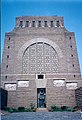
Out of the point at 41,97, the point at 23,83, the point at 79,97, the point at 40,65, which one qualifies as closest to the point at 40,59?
the point at 40,65

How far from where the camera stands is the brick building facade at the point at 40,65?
24266 millimetres

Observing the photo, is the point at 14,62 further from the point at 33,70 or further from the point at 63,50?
the point at 63,50

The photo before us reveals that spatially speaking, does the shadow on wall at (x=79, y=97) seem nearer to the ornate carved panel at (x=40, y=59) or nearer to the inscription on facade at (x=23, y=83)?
the ornate carved panel at (x=40, y=59)

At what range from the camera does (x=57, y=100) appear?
23.9 metres

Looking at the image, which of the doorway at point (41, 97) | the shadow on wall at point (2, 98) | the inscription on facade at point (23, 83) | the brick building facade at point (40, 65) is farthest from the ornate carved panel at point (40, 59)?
the shadow on wall at point (2, 98)

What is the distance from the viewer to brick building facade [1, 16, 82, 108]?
24266 millimetres

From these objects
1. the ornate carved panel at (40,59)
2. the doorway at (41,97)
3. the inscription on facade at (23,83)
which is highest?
the ornate carved panel at (40,59)

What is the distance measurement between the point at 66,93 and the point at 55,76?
2.93 metres

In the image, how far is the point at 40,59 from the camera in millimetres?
26156

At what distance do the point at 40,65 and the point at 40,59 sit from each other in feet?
3.16

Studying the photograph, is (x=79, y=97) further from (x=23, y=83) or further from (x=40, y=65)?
(x=23, y=83)

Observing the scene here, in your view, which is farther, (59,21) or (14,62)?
(59,21)

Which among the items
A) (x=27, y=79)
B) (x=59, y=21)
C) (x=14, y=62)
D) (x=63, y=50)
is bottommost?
(x=27, y=79)

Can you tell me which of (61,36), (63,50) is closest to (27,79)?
(63,50)
